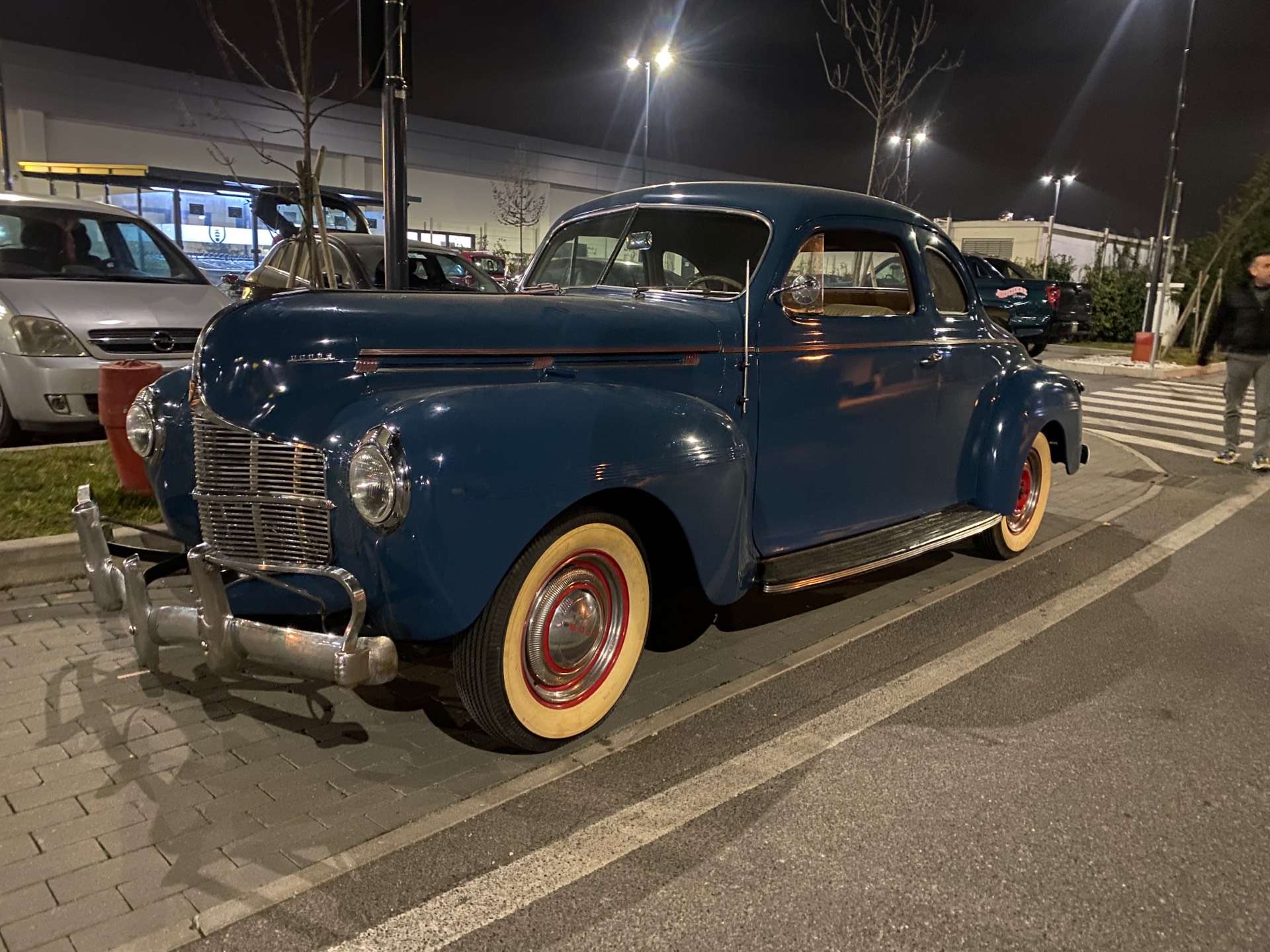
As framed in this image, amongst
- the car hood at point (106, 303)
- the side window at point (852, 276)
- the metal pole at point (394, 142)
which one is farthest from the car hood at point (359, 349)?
the car hood at point (106, 303)

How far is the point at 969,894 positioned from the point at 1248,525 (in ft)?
18.5

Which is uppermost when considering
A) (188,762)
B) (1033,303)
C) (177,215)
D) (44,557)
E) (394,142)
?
(177,215)

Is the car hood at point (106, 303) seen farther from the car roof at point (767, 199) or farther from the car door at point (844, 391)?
the car door at point (844, 391)

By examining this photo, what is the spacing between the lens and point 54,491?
18.1 ft

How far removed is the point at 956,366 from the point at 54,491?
5246mm

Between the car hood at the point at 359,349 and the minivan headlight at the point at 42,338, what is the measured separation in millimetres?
4097

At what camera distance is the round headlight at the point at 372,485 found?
2711mm

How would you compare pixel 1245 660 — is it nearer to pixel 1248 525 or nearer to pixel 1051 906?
pixel 1051 906

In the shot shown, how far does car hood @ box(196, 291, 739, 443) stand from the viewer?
3047mm

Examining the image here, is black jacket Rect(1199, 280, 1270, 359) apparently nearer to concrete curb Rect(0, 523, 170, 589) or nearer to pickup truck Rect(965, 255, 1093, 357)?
concrete curb Rect(0, 523, 170, 589)

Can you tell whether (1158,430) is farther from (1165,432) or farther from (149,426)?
(149,426)

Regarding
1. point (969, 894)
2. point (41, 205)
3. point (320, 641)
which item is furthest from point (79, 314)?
point (969, 894)

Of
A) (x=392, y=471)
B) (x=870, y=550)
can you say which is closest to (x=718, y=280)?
(x=870, y=550)

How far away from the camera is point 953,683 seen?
12.9 ft
